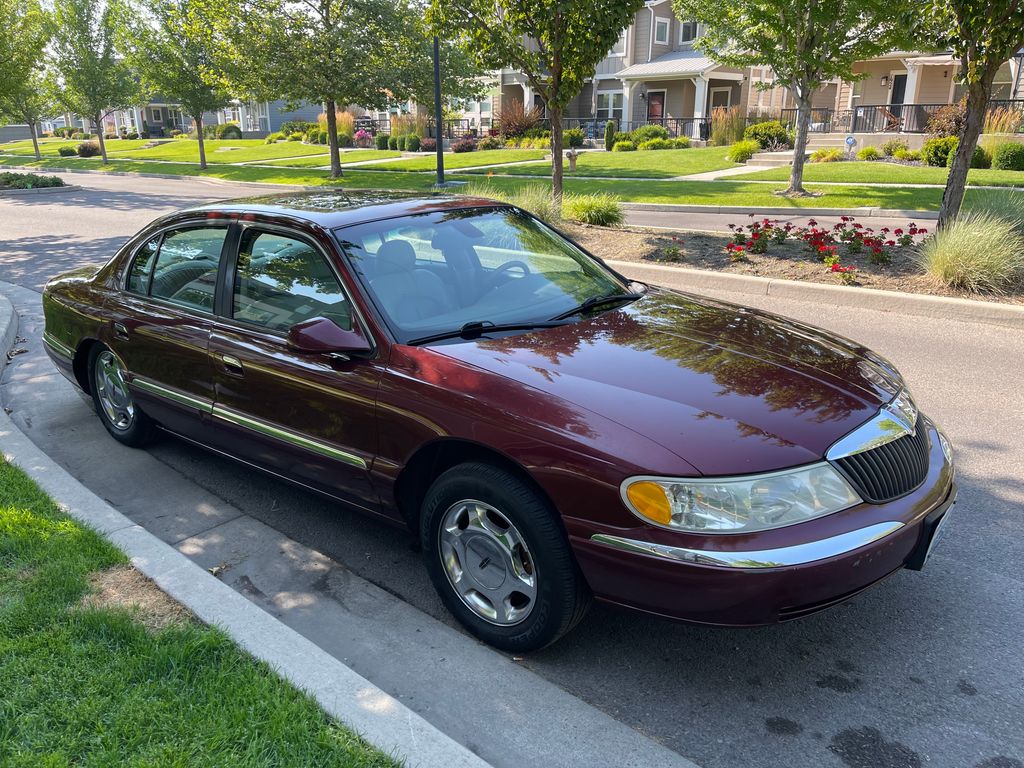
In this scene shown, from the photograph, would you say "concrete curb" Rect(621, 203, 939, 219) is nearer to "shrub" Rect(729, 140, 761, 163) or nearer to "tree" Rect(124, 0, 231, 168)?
"shrub" Rect(729, 140, 761, 163)

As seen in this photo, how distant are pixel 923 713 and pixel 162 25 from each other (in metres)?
36.6

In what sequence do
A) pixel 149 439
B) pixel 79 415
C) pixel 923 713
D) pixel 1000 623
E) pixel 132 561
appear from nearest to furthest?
1. pixel 923 713
2. pixel 1000 623
3. pixel 132 561
4. pixel 149 439
5. pixel 79 415

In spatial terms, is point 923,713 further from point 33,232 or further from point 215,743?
point 33,232

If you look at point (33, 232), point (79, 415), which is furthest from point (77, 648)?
point (33, 232)

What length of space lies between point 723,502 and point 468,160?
30.8m

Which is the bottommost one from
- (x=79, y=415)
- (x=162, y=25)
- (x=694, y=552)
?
(x=79, y=415)

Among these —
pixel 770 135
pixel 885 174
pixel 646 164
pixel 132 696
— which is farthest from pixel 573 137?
pixel 132 696

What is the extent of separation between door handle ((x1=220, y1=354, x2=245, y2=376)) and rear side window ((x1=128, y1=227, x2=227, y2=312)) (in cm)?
34

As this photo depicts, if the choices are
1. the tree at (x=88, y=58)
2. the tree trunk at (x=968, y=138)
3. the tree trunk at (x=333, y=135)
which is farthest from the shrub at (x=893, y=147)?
the tree at (x=88, y=58)

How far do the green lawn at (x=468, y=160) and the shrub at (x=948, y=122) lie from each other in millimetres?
13576

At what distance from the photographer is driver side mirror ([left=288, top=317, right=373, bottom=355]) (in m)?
3.29

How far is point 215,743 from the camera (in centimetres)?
244

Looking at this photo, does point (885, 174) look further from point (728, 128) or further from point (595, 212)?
point (728, 128)

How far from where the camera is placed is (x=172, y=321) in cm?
438
